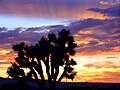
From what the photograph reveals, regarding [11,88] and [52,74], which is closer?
[52,74]

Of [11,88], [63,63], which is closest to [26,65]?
[63,63]

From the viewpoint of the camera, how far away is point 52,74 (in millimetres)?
44375

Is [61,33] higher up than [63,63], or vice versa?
[61,33]

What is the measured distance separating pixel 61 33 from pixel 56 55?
7.37ft

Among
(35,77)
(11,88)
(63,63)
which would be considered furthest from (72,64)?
(11,88)

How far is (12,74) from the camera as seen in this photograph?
1750 inches

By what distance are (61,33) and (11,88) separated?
1349 cm

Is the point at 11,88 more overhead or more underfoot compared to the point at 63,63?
more underfoot

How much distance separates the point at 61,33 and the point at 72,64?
3270 mm

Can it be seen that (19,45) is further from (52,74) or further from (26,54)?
(52,74)

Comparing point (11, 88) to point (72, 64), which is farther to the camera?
point (11, 88)

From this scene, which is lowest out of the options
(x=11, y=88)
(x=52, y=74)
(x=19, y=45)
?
(x=11, y=88)

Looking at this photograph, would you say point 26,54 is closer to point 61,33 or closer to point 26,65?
point 26,65

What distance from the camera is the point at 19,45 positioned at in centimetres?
4462
